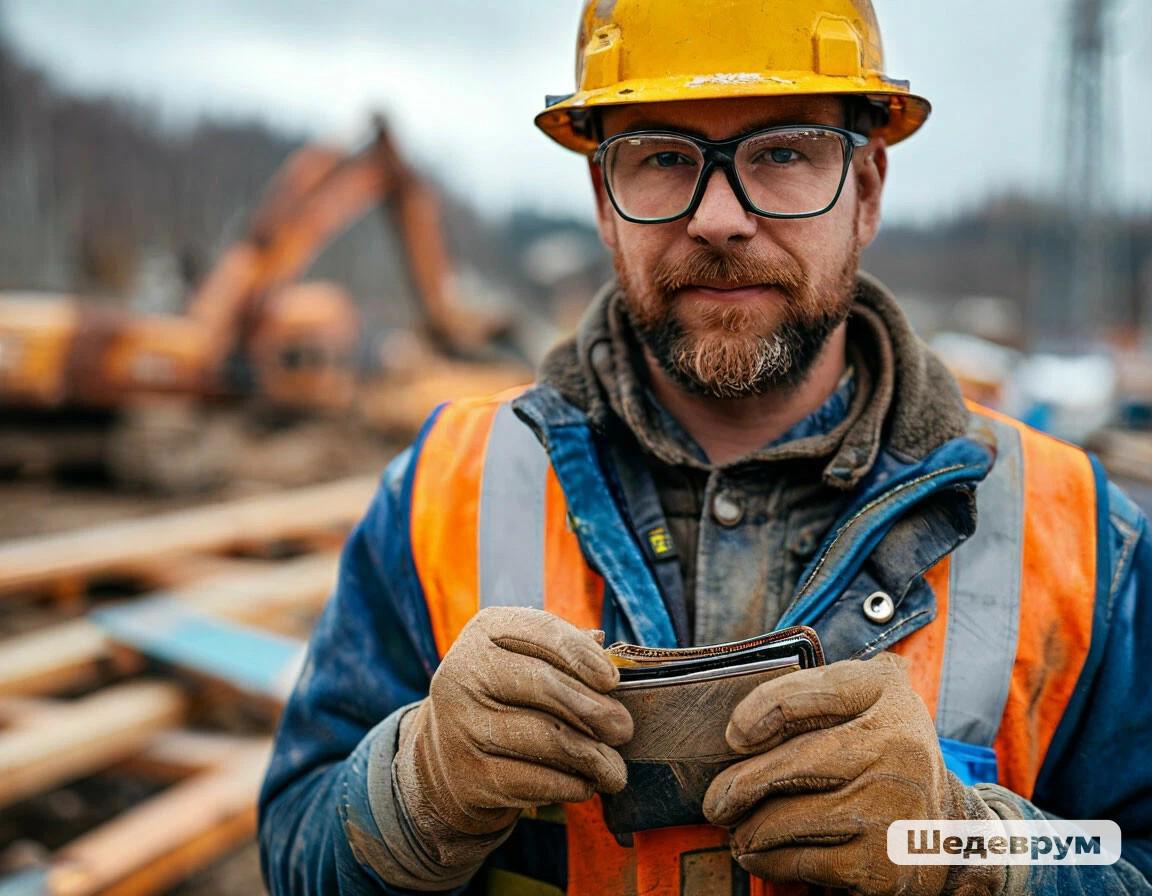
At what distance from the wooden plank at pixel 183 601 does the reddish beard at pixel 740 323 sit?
3056mm

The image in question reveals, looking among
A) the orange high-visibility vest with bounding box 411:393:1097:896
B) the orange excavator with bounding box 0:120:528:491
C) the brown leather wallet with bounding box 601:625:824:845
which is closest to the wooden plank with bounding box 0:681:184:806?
the orange high-visibility vest with bounding box 411:393:1097:896

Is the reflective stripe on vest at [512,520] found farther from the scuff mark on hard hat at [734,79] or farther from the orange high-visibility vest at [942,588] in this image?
the scuff mark on hard hat at [734,79]

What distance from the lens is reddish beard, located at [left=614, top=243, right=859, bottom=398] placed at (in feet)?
5.41

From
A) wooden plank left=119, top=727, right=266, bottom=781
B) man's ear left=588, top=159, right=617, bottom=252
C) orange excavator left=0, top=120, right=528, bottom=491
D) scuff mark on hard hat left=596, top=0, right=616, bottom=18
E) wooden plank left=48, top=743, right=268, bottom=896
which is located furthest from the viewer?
orange excavator left=0, top=120, right=528, bottom=491

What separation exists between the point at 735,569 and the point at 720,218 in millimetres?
584

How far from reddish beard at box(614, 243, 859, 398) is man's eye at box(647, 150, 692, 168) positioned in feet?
0.55

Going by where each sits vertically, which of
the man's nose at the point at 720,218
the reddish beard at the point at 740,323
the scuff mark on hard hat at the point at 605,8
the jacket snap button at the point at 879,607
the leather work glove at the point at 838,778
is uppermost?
the scuff mark on hard hat at the point at 605,8

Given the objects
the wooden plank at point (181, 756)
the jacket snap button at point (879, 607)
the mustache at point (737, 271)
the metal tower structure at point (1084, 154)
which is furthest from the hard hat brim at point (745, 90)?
the metal tower structure at point (1084, 154)

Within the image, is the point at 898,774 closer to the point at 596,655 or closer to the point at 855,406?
the point at 596,655

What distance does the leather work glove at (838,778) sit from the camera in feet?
4.14

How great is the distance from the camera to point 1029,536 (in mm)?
1604

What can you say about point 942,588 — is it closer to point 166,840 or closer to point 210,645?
point 166,840

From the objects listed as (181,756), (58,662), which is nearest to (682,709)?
(181,756)

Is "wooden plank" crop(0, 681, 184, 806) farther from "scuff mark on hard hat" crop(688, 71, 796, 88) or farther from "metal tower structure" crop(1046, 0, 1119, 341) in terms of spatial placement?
"metal tower structure" crop(1046, 0, 1119, 341)
